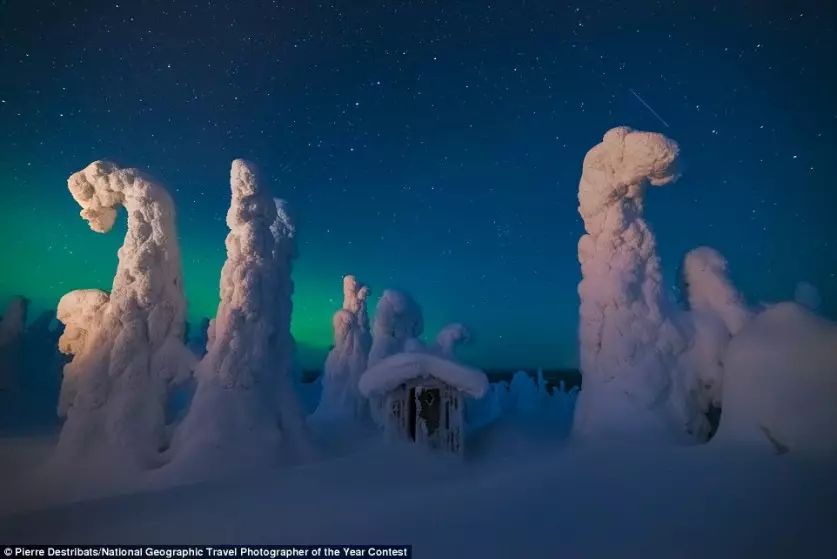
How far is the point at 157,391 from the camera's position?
44.1 feet

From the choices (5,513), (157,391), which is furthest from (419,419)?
(5,513)

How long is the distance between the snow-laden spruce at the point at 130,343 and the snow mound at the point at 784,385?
12766 mm

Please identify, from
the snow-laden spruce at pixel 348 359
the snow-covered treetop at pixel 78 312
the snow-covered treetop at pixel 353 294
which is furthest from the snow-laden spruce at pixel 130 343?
the snow-covered treetop at pixel 353 294

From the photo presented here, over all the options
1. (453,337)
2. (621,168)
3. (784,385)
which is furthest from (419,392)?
(784,385)

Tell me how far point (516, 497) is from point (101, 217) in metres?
13.3

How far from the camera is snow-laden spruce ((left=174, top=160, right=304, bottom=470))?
12.2 metres

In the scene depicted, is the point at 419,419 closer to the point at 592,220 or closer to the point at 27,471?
the point at 592,220

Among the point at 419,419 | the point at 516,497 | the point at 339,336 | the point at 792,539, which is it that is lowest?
the point at 792,539

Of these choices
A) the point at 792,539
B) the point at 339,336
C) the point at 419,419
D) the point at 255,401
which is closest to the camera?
the point at 792,539

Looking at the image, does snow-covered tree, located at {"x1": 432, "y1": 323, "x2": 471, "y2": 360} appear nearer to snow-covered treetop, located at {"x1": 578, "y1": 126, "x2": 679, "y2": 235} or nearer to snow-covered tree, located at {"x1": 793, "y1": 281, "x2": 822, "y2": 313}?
snow-covered treetop, located at {"x1": 578, "y1": 126, "x2": 679, "y2": 235}

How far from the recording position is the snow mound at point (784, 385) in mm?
9492

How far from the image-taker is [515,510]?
821 cm

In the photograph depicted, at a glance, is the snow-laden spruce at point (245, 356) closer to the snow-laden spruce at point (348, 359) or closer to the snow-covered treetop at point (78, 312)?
the snow-covered treetop at point (78, 312)

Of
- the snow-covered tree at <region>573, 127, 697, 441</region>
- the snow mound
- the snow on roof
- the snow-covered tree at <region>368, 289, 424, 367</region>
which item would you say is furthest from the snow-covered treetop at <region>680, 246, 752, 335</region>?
the snow-covered tree at <region>368, 289, 424, 367</region>
